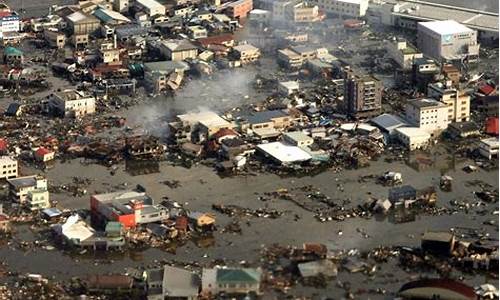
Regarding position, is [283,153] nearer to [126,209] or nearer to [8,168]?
[126,209]

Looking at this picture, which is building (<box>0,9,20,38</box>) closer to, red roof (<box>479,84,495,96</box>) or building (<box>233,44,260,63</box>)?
building (<box>233,44,260,63</box>)

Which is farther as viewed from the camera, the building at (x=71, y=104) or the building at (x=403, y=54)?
the building at (x=403, y=54)

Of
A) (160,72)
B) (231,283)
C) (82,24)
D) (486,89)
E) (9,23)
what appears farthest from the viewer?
(9,23)

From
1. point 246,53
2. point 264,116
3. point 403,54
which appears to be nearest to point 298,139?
point 264,116

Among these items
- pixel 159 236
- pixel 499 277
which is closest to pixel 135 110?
pixel 159 236

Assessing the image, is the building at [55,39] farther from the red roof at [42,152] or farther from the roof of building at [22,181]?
the roof of building at [22,181]

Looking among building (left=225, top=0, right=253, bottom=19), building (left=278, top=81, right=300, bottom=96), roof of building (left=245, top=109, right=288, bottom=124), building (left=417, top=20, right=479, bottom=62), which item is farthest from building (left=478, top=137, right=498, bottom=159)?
building (left=225, top=0, right=253, bottom=19)

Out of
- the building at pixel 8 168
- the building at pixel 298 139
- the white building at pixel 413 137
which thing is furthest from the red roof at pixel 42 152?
the white building at pixel 413 137
